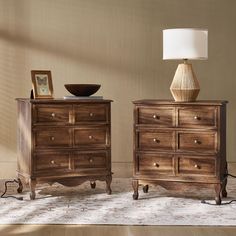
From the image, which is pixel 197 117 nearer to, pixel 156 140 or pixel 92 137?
pixel 156 140

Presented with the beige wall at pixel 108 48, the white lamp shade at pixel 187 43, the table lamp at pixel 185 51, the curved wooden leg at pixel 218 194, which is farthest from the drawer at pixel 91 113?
the beige wall at pixel 108 48

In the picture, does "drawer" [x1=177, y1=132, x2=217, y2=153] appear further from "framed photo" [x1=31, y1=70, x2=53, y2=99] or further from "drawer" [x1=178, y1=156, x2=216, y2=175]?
"framed photo" [x1=31, y1=70, x2=53, y2=99]

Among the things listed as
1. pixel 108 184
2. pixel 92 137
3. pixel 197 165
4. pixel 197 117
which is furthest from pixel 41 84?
pixel 197 165

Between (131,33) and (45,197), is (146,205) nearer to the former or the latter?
(45,197)

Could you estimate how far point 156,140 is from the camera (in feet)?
14.3

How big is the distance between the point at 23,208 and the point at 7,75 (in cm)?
199

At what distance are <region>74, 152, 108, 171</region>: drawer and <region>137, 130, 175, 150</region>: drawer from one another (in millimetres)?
336

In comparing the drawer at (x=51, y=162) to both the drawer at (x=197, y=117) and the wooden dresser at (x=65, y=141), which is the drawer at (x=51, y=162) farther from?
the drawer at (x=197, y=117)

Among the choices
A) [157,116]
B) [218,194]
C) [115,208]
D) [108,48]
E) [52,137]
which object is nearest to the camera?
[115,208]

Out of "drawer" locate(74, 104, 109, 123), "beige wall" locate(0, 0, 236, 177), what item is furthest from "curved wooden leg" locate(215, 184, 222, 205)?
"beige wall" locate(0, 0, 236, 177)

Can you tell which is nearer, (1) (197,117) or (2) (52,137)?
(1) (197,117)

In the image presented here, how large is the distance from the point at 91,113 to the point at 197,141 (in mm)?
816

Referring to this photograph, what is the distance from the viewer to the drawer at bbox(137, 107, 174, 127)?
14.2 feet

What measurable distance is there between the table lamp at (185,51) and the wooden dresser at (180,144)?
0.40 ft
